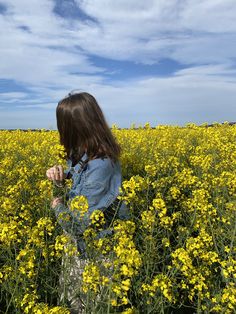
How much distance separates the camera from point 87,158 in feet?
9.06

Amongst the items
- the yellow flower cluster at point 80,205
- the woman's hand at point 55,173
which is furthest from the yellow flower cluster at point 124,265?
the woman's hand at point 55,173

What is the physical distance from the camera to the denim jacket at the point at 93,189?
2605mm

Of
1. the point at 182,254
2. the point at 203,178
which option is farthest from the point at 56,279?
the point at 203,178

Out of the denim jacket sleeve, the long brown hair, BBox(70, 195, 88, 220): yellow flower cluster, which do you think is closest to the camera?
BBox(70, 195, 88, 220): yellow flower cluster

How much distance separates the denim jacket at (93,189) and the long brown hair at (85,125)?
2.9 inches

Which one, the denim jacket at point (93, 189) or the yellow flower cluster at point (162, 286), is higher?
the denim jacket at point (93, 189)

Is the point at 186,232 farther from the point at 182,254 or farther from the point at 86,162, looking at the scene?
the point at 86,162

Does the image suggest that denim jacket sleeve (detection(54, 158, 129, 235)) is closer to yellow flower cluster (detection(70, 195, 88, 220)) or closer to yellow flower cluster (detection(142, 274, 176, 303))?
yellow flower cluster (detection(70, 195, 88, 220))

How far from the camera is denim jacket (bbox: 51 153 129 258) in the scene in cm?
261

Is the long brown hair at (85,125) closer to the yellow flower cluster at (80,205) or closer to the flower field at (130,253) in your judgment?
the flower field at (130,253)

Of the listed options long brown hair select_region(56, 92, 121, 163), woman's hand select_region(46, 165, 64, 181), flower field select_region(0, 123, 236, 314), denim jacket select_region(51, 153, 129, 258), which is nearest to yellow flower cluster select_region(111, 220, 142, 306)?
flower field select_region(0, 123, 236, 314)

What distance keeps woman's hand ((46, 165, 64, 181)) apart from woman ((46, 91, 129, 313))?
139 millimetres

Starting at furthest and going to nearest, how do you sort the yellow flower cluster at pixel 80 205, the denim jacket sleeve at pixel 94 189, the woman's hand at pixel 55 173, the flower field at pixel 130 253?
the woman's hand at pixel 55 173 → the denim jacket sleeve at pixel 94 189 → the yellow flower cluster at pixel 80 205 → the flower field at pixel 130 253

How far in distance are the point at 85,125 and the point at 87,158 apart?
0.75ft
